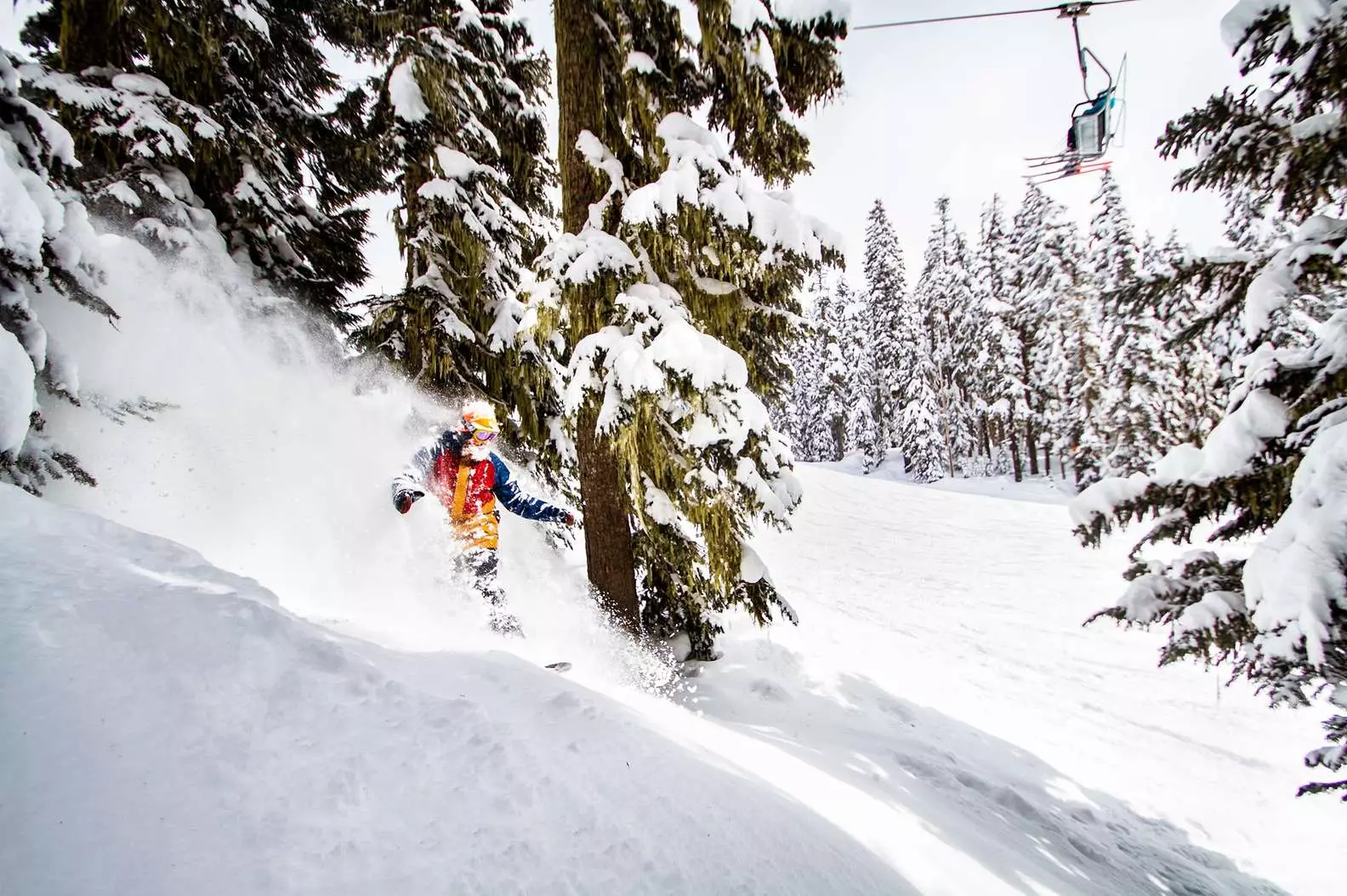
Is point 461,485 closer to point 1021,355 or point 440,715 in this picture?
point 440,715

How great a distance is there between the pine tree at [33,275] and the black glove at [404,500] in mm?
1975

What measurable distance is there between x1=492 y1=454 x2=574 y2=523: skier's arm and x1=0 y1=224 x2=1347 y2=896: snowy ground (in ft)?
3.07

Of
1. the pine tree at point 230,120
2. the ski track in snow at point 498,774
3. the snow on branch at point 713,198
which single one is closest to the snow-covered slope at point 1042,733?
the ski track in snow at point 498,774

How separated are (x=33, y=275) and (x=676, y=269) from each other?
14.5 feet

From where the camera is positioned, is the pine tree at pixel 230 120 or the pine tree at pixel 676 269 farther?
the pine tree at pixel 230 120

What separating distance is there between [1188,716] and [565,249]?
8867 mm

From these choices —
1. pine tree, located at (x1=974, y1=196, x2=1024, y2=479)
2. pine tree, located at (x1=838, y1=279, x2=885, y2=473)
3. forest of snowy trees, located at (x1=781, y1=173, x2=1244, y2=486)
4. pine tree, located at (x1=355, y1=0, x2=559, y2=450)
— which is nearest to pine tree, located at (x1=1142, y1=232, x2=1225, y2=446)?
forest of snowy trees, located at (x1=781, y1=173, x2=1244, y2=486)

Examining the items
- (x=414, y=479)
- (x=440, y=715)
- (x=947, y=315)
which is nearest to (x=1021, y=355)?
(x=947, y=315)

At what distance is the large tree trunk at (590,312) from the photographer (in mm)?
5137

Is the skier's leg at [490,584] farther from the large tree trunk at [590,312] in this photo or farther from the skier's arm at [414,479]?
the large tree trunk at [590,312]

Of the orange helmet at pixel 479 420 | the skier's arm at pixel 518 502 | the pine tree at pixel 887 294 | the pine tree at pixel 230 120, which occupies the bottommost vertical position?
the skier's arm at pixel 518 502

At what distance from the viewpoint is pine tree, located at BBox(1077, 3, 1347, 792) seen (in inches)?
111

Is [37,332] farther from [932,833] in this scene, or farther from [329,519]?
[932,833]

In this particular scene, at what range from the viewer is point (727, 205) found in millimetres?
4535
